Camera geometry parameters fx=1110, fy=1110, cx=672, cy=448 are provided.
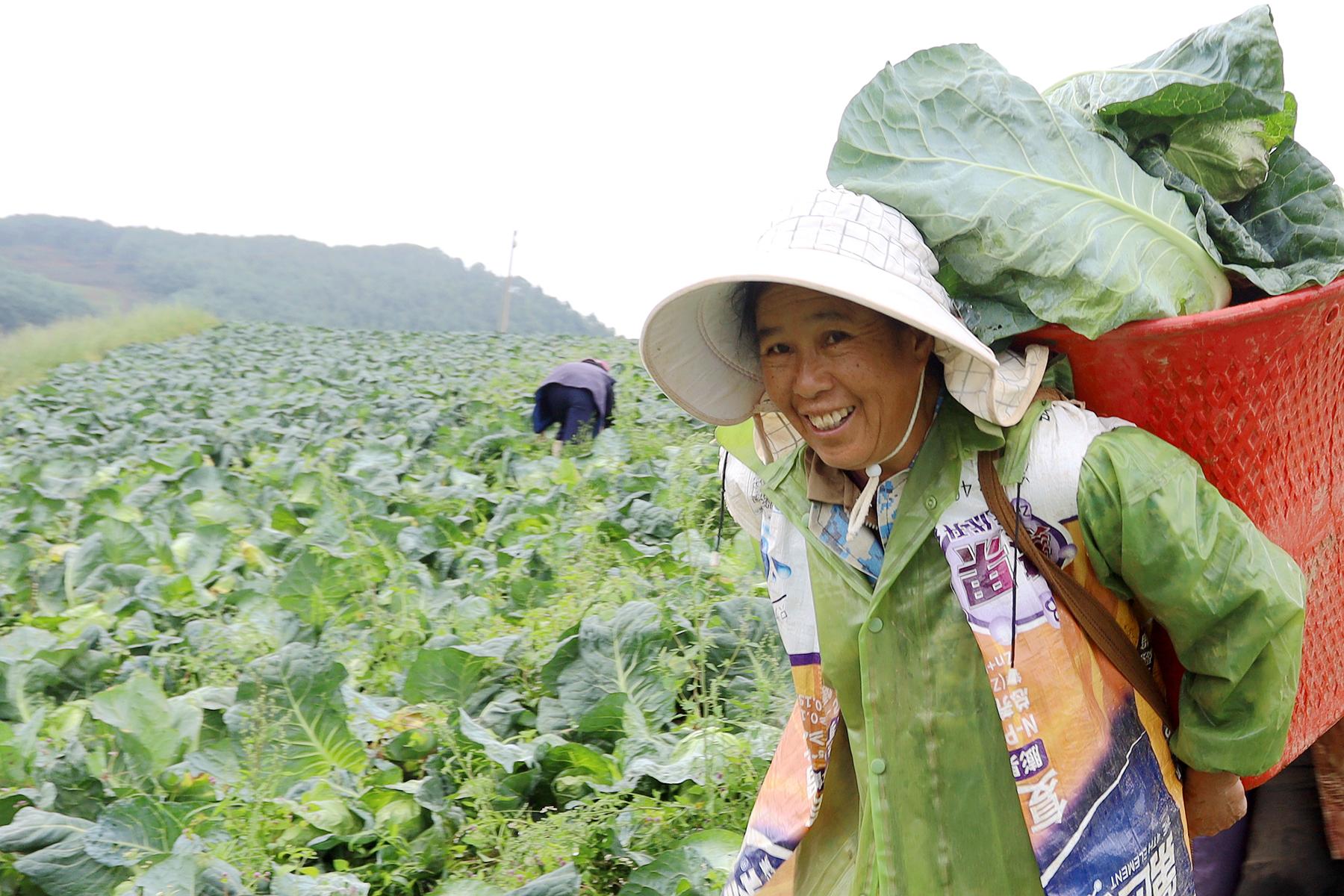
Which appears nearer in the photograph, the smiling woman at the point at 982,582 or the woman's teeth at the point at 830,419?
the smiling woman at the point at 982,582

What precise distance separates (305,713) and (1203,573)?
2.72 m

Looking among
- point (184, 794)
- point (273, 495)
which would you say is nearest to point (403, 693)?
point (184, 794)

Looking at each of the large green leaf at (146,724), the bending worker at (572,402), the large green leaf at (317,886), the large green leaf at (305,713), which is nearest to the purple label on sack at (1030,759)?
the large green leaf at (317,886)

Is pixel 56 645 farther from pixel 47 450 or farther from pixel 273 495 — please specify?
pixel 47 450

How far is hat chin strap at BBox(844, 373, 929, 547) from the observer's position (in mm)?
1508

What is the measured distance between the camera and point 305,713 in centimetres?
332

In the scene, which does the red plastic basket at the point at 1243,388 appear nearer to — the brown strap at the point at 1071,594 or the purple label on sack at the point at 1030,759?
the brown strap at the point at 1071,594

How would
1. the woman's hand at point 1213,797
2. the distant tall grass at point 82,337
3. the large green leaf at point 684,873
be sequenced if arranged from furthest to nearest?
the distant tall grass at point 82,337 < the large green leaf at point 684,873 < the woman's hand at point 1213,797

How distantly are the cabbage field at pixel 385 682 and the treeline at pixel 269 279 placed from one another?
139 feet

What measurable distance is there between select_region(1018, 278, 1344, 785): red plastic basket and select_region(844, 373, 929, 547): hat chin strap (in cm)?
17

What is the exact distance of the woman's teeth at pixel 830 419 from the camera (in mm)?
1477

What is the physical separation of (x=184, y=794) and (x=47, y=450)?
742 cm

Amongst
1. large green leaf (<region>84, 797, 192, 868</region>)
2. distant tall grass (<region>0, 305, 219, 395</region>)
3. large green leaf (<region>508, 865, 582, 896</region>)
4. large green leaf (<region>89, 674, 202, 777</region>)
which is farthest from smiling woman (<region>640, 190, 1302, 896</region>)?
distant tall grass (<region>0, 305, 219, 395</region>)

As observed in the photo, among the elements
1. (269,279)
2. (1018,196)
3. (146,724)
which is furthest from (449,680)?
(269,279)
